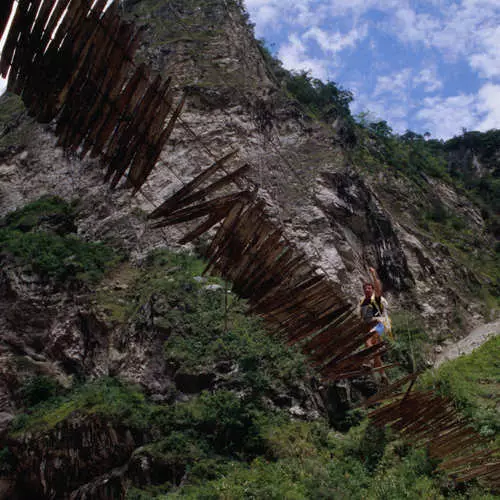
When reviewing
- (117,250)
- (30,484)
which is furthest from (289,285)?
(117,250)

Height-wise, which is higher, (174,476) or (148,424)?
(148,424)

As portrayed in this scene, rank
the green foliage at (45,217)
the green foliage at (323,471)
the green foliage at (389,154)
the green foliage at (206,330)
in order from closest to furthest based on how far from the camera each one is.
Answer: the green foliage at (323,471) < the green foliage at (206,330) < the green foliage at (45,217) < the green foliage at (389,154)

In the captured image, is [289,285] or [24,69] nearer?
[24,69]

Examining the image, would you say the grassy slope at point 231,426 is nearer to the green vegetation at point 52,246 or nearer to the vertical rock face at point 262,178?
the green vegetation at point 52,246

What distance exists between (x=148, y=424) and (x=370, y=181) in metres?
15.5

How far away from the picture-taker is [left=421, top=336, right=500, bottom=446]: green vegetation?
6.38 m

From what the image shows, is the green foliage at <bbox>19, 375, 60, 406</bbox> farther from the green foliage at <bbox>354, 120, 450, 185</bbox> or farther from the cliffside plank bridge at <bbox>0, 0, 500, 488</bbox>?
the green foliage at <bbox>354, 120, 450, 185</bbox>

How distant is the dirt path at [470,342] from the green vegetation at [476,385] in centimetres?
257

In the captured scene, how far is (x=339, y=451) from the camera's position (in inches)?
287

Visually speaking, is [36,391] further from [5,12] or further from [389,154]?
[389,154]

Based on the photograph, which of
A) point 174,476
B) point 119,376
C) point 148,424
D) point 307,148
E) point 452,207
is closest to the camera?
point 174,476

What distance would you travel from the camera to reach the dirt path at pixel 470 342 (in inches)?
473

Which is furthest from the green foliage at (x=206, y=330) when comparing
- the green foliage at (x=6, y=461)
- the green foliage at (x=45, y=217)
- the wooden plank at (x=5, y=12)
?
the wooden plank at (x=5, y=12)

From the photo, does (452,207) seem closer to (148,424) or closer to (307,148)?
(307,148)
